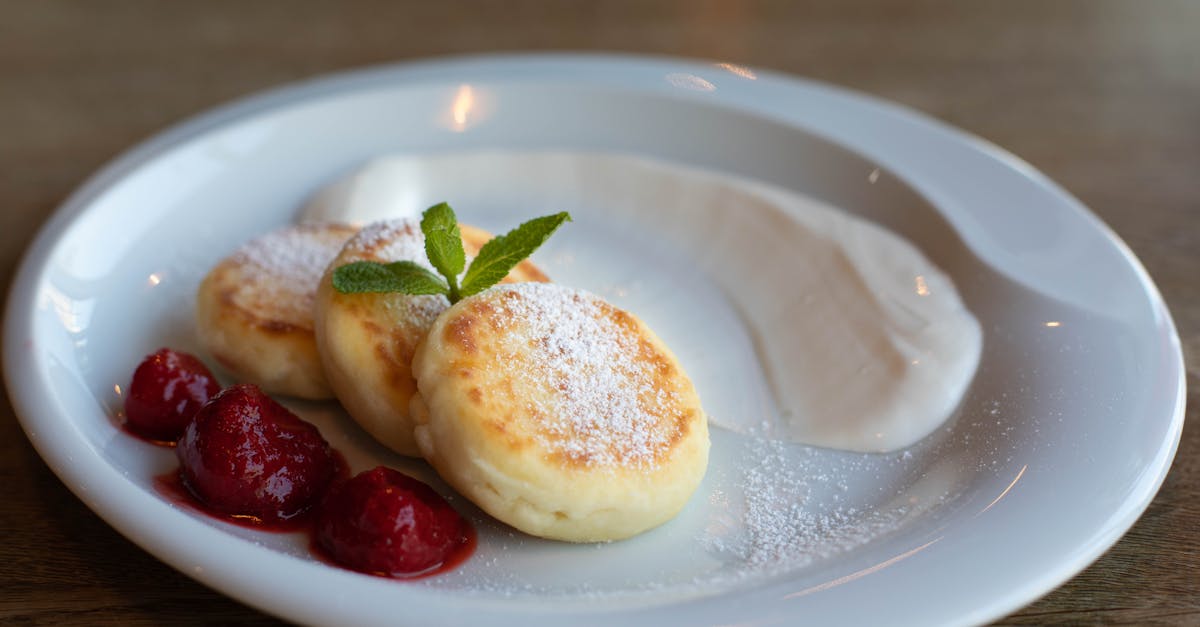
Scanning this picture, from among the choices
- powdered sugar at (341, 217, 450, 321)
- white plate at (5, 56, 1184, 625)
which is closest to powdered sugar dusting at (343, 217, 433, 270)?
powdered sugar at (341, 217, 450, 321)

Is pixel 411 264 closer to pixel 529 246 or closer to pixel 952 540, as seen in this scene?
pixel 529 246

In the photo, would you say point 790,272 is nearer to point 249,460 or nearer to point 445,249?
point 445,249

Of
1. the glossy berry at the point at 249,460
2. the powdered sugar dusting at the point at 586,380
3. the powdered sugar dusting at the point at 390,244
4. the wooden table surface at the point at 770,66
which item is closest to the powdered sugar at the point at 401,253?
the powdered sugar dusting at the point at 390,244

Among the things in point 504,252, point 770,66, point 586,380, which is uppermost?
point 770,66

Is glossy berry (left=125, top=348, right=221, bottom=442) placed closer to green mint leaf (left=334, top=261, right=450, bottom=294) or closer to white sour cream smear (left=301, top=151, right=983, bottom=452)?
green mint leaf (left=334, top=261, right=450, bottom=294)

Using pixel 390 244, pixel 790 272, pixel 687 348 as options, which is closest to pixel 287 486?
pixel 390 244

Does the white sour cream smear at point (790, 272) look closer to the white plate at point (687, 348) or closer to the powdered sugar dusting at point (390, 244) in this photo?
the white plate at point (687, 348)
